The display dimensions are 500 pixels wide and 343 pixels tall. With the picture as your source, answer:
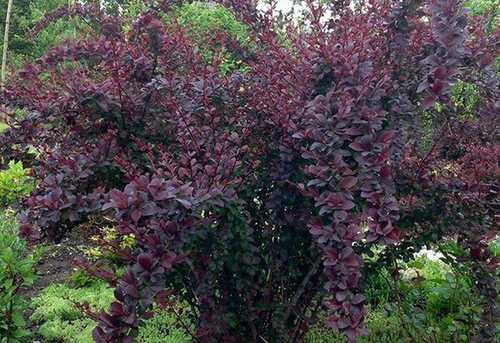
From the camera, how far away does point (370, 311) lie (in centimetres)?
373

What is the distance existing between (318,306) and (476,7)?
11.7 m

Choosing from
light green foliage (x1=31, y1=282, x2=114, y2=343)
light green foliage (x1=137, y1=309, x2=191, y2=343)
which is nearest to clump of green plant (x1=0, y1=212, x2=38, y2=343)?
light green foliage (x1=31, y1=282, x2=114, y2=343)

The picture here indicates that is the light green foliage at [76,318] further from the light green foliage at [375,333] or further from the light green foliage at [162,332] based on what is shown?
the light green foliage at [375,333]

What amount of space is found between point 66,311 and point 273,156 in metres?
2.26

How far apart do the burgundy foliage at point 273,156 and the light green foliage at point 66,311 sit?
1323mm

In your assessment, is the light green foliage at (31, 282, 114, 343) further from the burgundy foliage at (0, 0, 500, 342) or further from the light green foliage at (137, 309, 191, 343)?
the burgundy foliage at (0, 0, 500, 342)

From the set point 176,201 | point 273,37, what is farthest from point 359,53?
point 176,201

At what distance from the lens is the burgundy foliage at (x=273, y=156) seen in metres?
1.82

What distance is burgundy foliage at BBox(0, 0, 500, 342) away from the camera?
1824 mm

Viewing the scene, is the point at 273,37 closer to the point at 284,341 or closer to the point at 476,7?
the point at 284,341

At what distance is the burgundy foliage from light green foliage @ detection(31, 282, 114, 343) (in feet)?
4.34

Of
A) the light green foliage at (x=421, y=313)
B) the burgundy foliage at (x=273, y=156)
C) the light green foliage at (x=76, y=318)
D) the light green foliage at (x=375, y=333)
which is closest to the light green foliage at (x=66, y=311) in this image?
the light green foliage at (x=76, y=318)

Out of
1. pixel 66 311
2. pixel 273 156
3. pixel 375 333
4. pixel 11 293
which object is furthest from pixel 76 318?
pixel 273 156

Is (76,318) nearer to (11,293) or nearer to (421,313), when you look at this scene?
(11,293)
